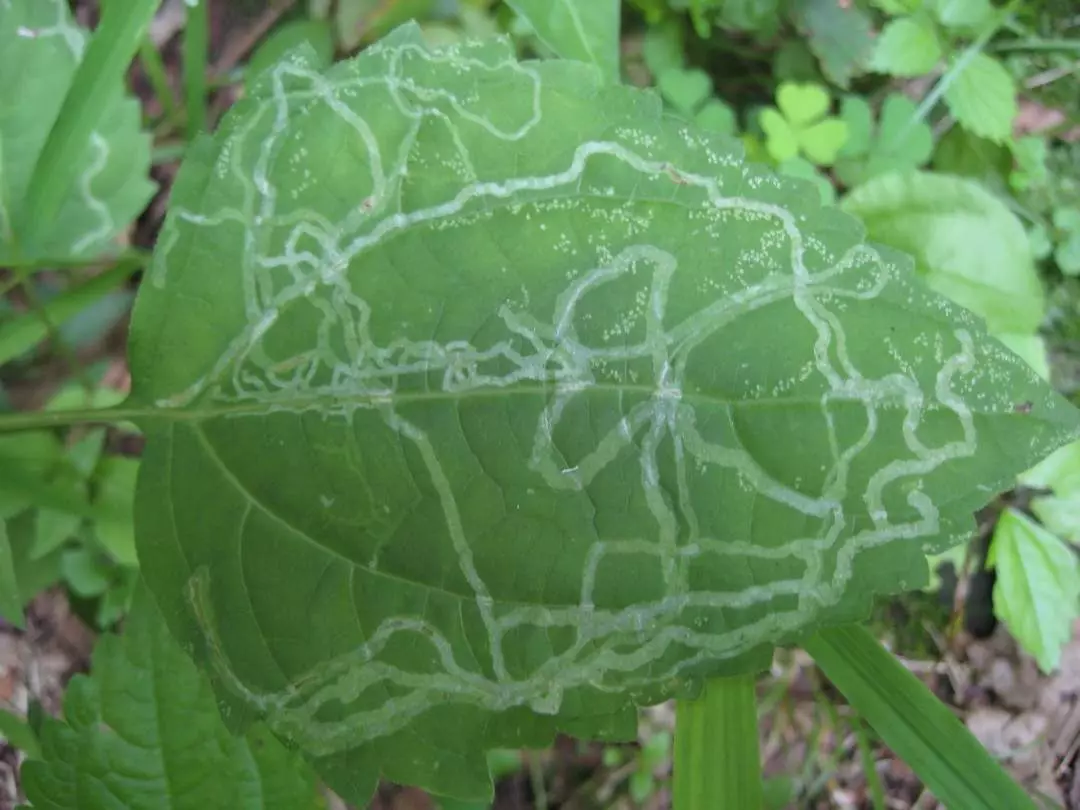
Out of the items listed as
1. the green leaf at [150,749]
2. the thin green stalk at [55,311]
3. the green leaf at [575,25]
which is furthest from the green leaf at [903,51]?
the green leaf at [150,749]

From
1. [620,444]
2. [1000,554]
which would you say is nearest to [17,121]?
[620,444]

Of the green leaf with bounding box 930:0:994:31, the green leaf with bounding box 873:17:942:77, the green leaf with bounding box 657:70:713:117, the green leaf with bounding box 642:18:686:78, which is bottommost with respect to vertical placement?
the green leaf with bounding box 657:70:713:117

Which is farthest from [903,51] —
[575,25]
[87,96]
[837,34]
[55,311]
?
[55,311]

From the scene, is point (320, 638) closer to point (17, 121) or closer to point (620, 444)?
point (620, 444)

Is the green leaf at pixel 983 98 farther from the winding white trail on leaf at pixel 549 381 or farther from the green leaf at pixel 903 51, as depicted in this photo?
the winding white trail on leaf at pixel 549 381

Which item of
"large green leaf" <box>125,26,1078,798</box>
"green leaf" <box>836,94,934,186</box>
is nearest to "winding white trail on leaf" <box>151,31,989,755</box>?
"large green leaf" <box>125,26,1078,798</box>

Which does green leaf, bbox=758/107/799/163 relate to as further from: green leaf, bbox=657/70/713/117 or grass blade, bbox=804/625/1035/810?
A: grass blade, bbox=804/625/1035/810
